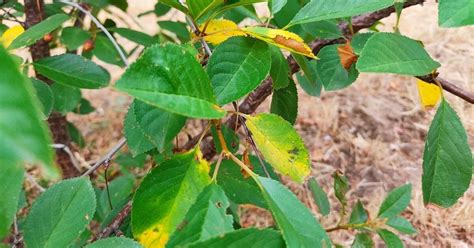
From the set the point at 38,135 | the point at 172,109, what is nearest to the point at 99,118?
the point at 172,109

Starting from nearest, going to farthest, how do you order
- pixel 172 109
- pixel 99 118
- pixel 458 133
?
1. pixel 172 109
2. pixel 458 133
3. pixel 99 118

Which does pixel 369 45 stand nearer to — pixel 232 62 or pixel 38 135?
pixel 232 62

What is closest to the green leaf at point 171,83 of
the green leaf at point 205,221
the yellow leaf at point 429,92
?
the green leaf at point 205,221

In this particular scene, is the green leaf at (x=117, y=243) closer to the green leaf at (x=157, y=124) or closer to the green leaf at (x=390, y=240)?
the green leaf at (x=157, y=124)

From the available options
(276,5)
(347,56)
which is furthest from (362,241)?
(276,5)

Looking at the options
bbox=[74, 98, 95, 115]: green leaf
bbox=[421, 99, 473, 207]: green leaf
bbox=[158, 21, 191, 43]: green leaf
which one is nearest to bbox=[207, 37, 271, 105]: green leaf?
bbox=[421, 99, 473, 207]: green leaf

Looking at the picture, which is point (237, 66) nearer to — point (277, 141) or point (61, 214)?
point (277, 141)

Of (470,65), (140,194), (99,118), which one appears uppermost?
(140,194)
